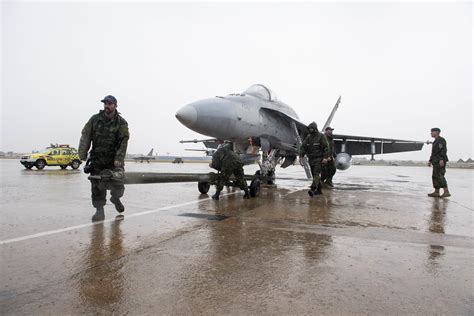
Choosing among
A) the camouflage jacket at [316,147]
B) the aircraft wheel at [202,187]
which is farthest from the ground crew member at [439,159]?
the aircraft wheel at [202,187]

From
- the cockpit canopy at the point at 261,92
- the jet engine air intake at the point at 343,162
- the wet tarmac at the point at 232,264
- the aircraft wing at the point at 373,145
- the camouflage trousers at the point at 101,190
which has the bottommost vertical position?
the wet tarmac at the point at 232,264

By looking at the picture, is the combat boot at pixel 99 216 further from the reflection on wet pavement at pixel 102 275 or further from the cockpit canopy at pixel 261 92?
the cockpit canopy at pixel 261 92

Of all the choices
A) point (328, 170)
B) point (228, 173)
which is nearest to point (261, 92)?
point (328, 170)

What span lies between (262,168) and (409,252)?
7049mm

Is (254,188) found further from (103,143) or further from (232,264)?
(232,264)

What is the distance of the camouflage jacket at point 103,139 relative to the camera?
4.82 metres

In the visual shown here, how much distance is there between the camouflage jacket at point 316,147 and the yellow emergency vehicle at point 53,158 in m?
18.3

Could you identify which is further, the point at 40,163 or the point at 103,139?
the point at 40,163

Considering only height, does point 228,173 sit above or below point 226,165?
below

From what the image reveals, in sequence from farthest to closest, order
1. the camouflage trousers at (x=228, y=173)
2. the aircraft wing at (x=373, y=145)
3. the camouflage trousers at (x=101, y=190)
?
the aircraft wing at (x=373, y=145) < the camouflage trousers at (x=228, y=173) < the camouflage trousers at (x=101, y=190)

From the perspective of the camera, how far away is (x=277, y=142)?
34.7 feet

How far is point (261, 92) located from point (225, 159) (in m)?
3.78

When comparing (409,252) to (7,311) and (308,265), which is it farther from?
(7,311)

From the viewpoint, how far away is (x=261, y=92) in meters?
10.2
